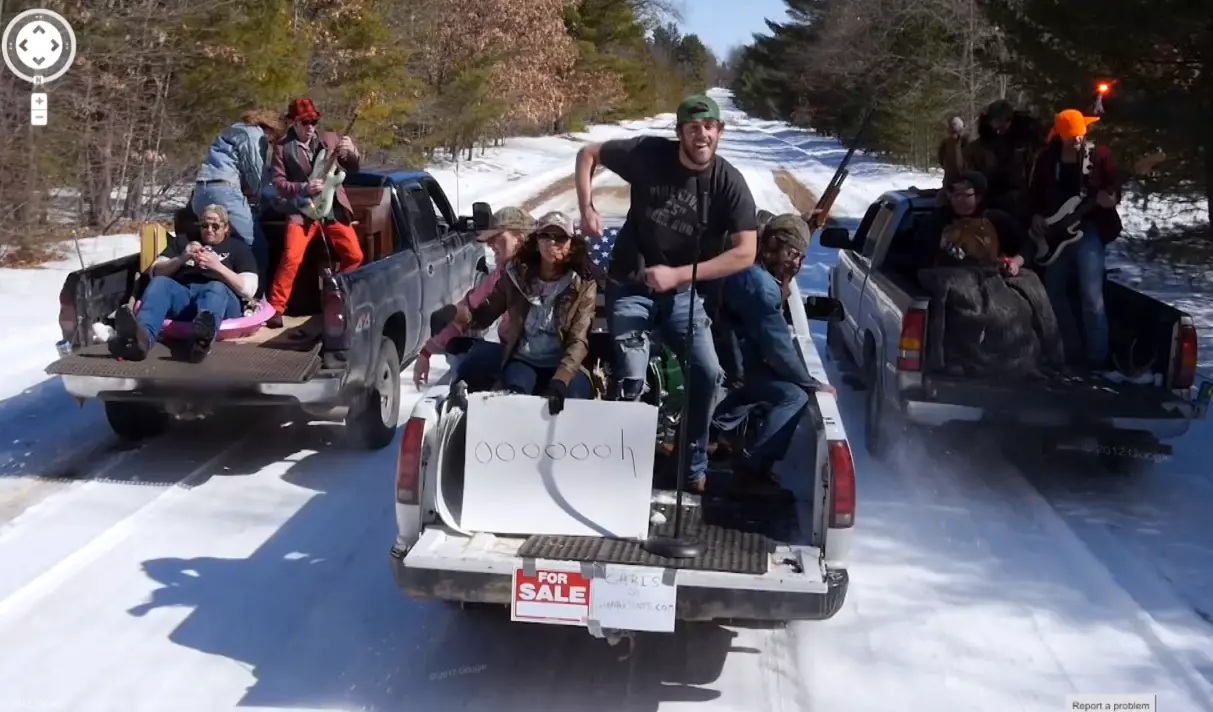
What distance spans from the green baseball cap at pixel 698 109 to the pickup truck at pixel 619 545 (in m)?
1.30

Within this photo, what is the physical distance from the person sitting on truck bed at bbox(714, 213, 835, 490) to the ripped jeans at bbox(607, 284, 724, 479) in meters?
0.20

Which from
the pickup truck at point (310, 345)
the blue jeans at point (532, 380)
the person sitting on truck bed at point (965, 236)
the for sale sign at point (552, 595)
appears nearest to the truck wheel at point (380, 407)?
the pickup truck at point (310, 345)

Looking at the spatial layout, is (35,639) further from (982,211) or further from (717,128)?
(982,211)

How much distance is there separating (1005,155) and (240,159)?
535cm

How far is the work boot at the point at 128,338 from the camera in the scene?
6645 mm

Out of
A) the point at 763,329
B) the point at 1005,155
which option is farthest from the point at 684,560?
the point at 1005,155

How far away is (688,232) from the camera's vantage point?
5.33 m

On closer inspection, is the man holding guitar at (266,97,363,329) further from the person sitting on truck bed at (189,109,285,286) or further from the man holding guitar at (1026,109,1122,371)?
the man holding guitar at (1026,109,1122,371)

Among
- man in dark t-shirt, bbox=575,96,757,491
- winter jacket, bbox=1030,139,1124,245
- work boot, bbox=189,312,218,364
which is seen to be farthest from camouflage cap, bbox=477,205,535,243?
winter jacket, bbox=1030,139,1124,245

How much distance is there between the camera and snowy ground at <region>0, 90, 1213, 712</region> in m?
4.45

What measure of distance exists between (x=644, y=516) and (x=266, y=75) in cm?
1420

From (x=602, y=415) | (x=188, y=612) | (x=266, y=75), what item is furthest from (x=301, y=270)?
(x=266, y=75)

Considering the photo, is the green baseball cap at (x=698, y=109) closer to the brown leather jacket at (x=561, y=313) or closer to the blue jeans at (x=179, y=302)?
the brown leather jacket at (x=561, y=313)

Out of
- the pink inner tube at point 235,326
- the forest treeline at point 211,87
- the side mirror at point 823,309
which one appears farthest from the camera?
the forest treeline at point 211,87
